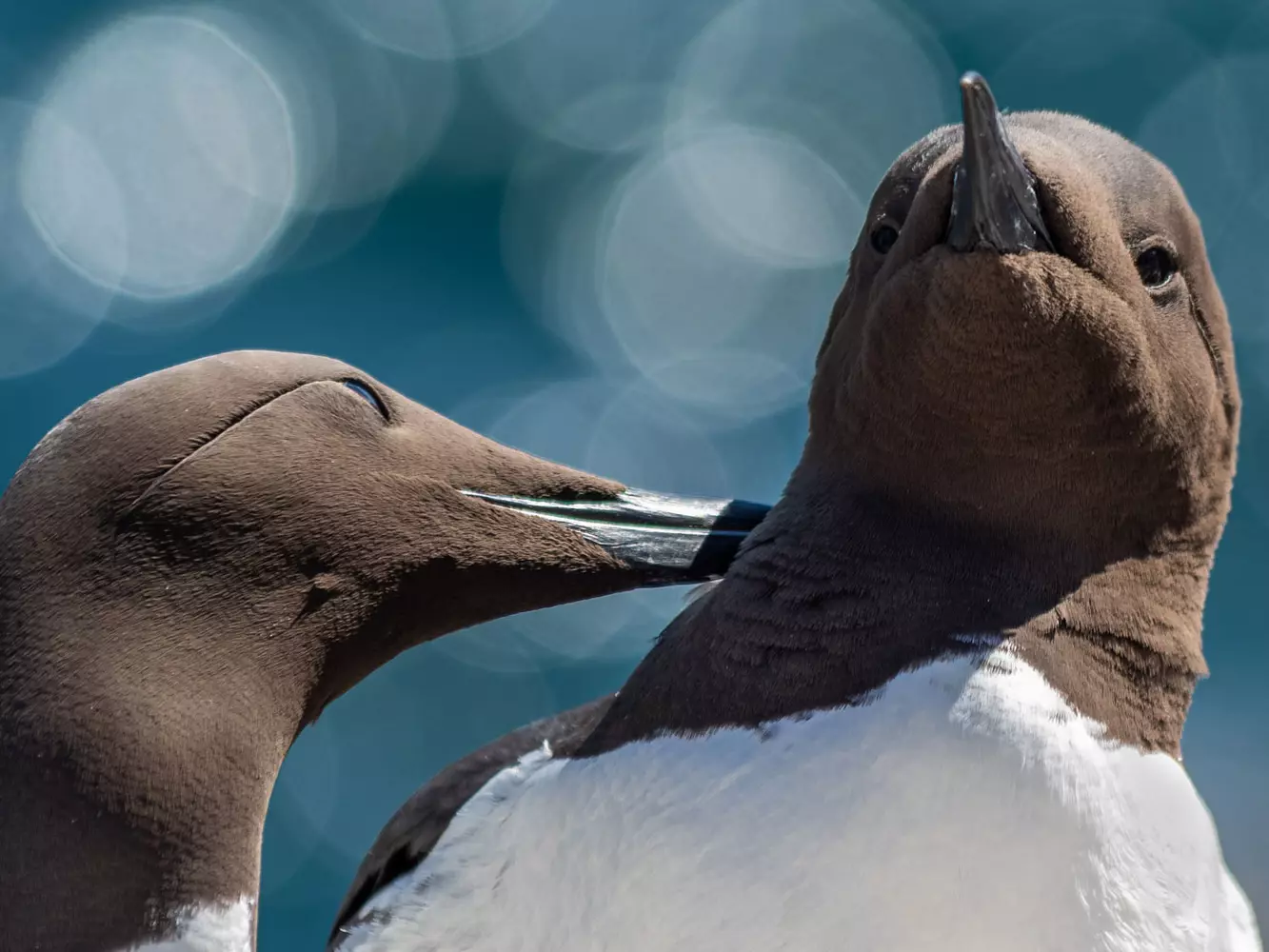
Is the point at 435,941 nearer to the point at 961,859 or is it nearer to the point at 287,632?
the point at 287,632

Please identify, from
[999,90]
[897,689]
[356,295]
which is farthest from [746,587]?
[999,90]

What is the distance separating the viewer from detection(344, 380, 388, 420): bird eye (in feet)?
8.70

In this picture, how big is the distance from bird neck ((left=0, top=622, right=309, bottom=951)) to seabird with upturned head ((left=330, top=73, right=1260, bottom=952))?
0.34 meters

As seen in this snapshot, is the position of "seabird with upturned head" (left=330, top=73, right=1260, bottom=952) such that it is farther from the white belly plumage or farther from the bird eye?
the bird eye

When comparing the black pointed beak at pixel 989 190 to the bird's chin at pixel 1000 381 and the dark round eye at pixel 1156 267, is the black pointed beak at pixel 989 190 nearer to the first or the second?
the bird's chin at pixel 1000 381

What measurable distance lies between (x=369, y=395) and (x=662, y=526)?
0.57 metres

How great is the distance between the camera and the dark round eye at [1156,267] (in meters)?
2.33

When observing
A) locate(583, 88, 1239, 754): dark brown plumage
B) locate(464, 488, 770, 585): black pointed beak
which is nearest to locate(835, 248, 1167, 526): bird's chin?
locate(583, 88, 1239, 754): dark brown plumage

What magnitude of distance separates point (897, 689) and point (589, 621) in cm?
523

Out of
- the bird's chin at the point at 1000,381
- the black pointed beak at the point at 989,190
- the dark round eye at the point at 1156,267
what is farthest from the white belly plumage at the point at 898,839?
the dark round eye at the point at 1156,267

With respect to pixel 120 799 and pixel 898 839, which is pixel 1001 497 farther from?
pixel 120 799

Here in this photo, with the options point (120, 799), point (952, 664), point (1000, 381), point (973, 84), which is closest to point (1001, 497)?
point (1000, 381)

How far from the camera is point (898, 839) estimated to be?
6.38 ft

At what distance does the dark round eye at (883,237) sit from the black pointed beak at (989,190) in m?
0.31
